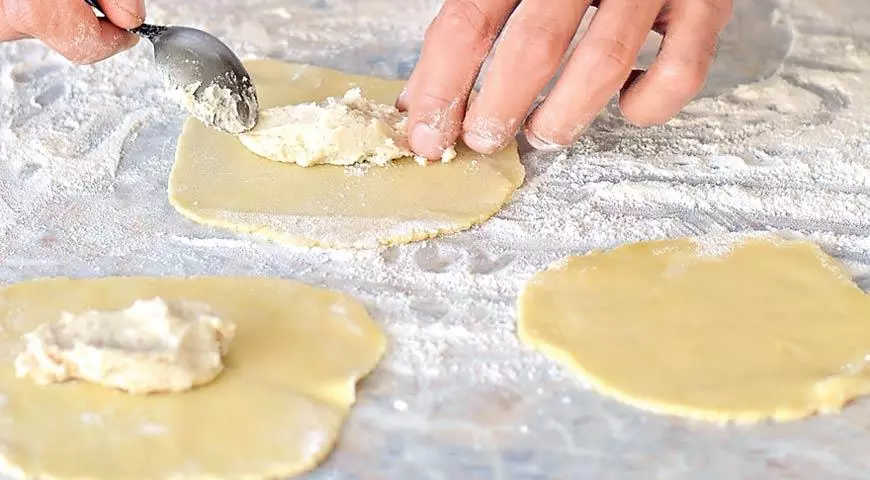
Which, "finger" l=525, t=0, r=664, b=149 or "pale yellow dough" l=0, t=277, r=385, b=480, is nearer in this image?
"pale yellow dough" l=0, t=277, r=385, b=480

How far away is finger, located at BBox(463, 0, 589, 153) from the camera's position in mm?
1277

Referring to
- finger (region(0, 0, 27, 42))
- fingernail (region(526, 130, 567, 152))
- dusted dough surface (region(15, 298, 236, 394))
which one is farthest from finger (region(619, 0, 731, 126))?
finger (region(0, 0, 27, 42))

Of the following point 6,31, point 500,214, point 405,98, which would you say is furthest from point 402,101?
point 6,31

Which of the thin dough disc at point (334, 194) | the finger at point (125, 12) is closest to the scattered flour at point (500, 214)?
the thin dough disc at point (334, 194)

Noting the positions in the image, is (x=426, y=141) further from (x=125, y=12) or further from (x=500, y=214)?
(x=125, y=12)

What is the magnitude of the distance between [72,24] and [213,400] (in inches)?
23.7

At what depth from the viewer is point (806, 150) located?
1.51 m

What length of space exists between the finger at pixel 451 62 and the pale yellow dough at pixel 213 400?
322 millimetres

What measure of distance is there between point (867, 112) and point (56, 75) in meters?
1.41

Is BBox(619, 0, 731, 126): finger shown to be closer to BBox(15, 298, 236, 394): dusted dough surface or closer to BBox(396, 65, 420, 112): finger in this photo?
BBox(396, 65, 420, 112): finger

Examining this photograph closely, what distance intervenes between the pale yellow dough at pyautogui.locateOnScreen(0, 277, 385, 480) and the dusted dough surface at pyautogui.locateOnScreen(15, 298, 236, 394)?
0.01m

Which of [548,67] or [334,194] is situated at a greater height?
[548,67]

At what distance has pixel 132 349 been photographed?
3.32ft

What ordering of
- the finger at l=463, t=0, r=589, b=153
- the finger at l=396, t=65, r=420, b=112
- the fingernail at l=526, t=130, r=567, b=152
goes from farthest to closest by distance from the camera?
1. the finger at l=396, t=65, r=420, b=112
2. the fingernail at l=526, t=130, r=567, b=152
3. the finger at l=463, t=0, r=589, b=153
